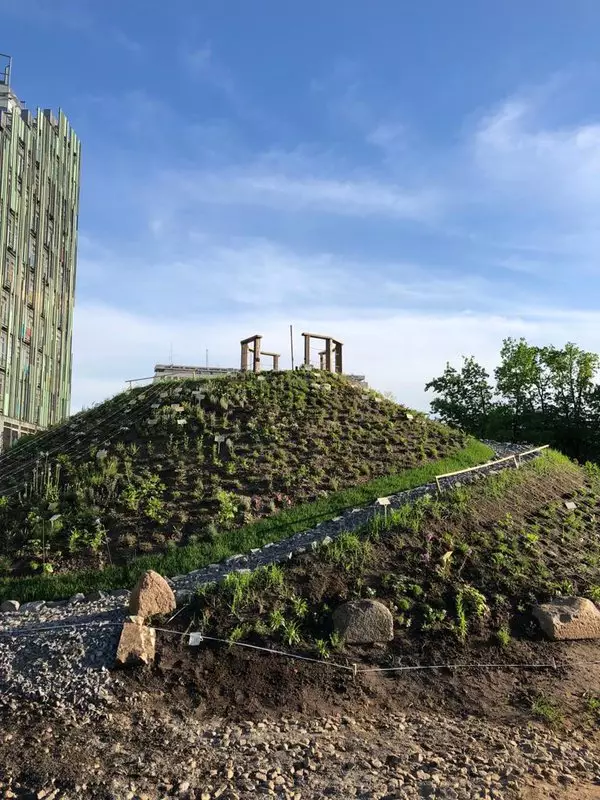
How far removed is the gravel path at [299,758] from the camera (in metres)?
5.10

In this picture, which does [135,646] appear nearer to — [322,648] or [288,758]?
[322,648]

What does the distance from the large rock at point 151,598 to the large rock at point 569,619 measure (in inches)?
178

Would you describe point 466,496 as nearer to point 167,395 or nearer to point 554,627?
point 554,627

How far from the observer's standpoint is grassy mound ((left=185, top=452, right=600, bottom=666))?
25.5 ft

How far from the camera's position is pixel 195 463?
13.4m

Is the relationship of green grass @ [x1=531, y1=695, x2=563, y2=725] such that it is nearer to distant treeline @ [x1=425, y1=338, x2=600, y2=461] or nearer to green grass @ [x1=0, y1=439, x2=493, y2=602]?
green grass @ [x1=0, y1=439, x2=493, y2=602]

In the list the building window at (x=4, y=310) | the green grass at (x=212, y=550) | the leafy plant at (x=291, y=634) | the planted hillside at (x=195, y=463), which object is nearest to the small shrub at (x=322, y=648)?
the leafy plant at (x=291, y=634)

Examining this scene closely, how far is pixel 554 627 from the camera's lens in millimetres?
8258

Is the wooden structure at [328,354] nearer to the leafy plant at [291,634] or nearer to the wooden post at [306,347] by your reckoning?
the wooden post at [306,347]

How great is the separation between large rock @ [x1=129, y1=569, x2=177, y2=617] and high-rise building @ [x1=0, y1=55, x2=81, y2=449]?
19.6m

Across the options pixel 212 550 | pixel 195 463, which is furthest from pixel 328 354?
pixel 212 550

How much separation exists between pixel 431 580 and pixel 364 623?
1.54 meters

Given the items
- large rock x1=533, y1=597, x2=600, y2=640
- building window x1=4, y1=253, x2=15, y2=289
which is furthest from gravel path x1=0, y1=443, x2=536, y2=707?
building window x1=4, y1=253, x2=15, y2=289

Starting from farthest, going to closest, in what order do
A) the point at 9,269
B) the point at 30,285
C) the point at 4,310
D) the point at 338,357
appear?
the point at 30,285 → the point at 9,269 → the point at 4,310 → the point at 338,357
